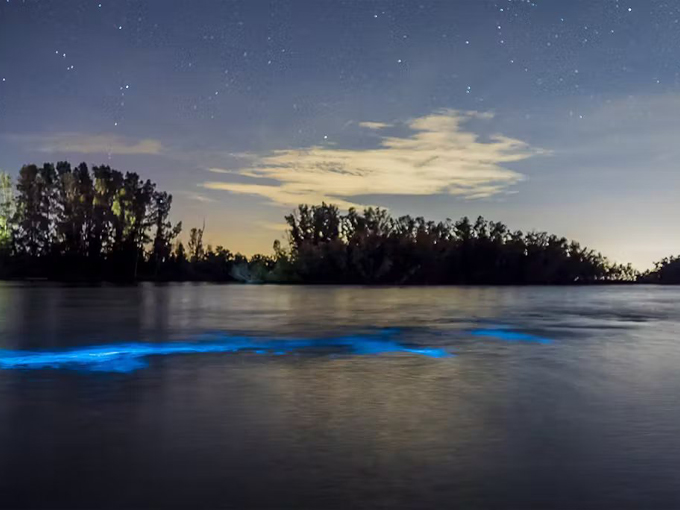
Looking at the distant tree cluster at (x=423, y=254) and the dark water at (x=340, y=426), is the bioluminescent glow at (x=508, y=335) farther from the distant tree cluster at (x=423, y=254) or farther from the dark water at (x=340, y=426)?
the distant tree cluster at (x=423, y=254)

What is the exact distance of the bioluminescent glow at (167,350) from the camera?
11.8m

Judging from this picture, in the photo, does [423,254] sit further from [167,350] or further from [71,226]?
[167,350]

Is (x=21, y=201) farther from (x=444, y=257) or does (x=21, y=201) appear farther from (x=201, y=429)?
(x=201, y=429)

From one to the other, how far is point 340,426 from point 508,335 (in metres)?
11.4

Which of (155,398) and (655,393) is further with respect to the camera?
(655,393)

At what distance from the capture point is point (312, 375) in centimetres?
1051

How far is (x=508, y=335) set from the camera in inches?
704

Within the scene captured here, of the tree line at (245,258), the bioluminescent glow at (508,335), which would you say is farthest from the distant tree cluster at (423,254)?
the bioluminescent glow at (508,335)

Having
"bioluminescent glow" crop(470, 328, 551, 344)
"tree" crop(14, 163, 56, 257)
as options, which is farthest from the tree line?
"bioluminescent glow" crop(470, 328, 551, 344)

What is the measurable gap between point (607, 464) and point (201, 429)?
3231 millimetres

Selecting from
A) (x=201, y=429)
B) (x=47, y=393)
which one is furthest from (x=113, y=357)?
(x=201, y=429)

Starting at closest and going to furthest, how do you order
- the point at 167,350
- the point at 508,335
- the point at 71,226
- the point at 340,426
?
the point at 340,426
the point at 167,350
the point at 508,335
the point at 71,226

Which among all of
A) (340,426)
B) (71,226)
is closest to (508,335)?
(340,426)

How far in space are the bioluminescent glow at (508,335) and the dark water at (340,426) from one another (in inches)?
71.0
